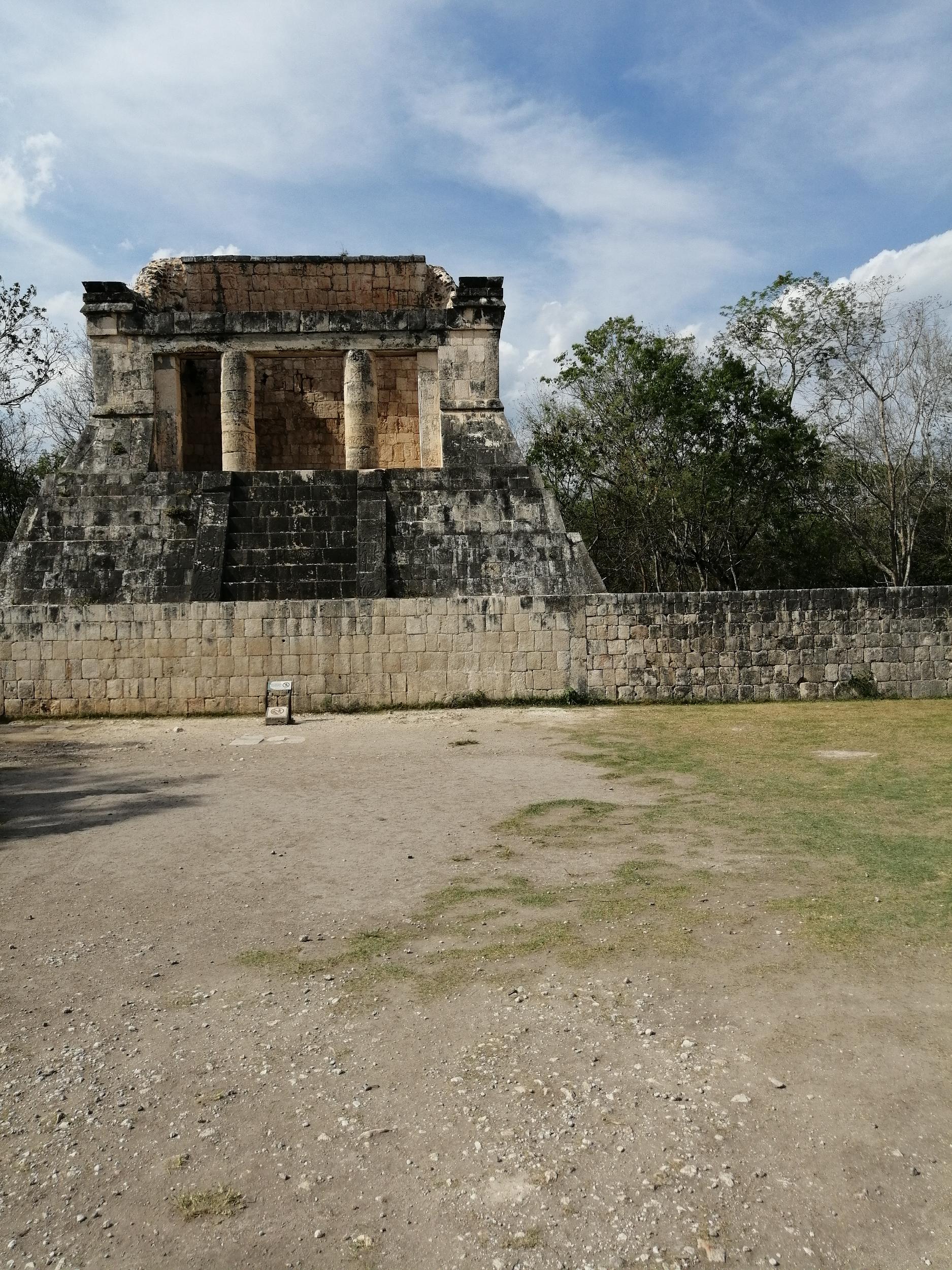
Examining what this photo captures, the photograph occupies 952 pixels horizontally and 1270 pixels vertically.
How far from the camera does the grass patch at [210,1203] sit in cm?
218

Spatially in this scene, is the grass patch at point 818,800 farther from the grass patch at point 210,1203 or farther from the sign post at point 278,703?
the sign post at point 278,703

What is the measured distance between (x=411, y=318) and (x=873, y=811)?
1034 cm

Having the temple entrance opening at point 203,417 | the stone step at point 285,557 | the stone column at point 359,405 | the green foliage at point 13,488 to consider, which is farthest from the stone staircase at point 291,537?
the green foliage at point 13,488

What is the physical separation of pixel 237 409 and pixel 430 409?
9.46 feet

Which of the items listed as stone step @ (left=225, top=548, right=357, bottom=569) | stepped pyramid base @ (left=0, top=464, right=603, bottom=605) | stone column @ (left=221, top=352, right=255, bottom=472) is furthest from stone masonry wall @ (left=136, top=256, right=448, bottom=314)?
stone step @ (left=225, top=548, right=357, bottom=569)

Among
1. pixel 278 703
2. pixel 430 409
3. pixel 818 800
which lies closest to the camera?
pixel 818 800

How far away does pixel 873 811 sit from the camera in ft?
19.5

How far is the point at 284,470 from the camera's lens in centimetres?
1378

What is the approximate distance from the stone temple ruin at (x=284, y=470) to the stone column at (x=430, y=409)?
0.04 metres

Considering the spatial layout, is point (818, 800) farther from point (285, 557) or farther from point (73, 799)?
point (285, 557)

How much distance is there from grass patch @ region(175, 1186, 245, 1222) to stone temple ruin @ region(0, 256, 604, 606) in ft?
32.7

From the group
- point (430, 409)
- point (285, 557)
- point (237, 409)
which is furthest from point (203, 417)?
point (285, 557)

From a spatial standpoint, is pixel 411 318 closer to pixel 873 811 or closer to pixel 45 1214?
pixel 873 811

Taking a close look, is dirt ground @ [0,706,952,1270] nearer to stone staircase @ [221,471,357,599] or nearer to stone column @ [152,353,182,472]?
stone staircase @ [221,471,357,599]
